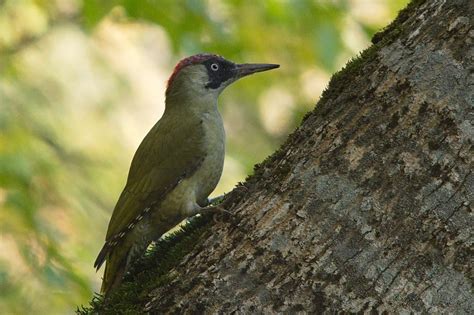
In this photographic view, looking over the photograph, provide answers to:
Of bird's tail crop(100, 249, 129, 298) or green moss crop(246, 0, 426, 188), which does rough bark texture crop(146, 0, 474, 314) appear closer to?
green moss crop(246, 0, 426, 188)

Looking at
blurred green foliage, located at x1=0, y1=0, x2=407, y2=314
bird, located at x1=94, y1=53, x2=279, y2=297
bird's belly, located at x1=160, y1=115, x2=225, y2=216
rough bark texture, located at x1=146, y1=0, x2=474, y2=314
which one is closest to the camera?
rough bark texture, located at x1=146, y1=0, x2=474, y2=314

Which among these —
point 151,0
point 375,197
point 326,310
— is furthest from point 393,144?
point 151,0

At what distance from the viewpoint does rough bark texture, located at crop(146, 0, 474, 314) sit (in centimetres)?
246

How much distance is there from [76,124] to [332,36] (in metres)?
3.62

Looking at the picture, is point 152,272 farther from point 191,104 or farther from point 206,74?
point 206,74

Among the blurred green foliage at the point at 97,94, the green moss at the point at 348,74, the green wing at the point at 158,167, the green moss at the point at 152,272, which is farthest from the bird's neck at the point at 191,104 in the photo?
the green moss at the point at 348,74

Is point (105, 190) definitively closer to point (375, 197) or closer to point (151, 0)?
point (151, 0)

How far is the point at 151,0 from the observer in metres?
6.18

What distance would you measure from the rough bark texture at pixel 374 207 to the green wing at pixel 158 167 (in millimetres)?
1486

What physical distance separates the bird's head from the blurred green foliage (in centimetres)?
101

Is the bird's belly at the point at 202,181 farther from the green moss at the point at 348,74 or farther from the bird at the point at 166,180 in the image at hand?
the green moss at the point at 348,74

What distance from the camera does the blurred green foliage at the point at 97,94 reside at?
595cm

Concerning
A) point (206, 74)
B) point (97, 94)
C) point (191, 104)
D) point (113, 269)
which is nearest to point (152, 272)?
point (113, 269)

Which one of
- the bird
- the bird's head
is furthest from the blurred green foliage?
the bird
